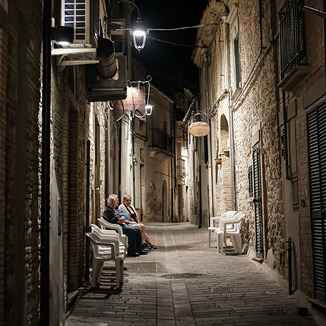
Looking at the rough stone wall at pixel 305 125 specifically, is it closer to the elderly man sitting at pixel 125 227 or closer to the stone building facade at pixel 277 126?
the stone building facade at pixel 277 126

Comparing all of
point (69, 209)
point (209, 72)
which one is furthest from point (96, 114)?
point (209, 72)

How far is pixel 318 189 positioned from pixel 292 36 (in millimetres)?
2436

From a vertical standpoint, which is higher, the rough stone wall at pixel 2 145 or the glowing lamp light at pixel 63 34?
the glowing lamp light at pixel 63 34

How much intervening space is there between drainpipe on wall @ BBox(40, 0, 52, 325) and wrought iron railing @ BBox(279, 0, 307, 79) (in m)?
3.44

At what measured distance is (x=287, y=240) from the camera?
8.21 meters

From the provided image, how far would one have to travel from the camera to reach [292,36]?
749 centimetres

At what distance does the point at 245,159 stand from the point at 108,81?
4.48 m

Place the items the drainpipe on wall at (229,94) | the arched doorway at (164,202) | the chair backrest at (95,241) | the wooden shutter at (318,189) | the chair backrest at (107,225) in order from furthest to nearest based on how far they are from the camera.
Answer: the arched doorway at (164,202)
the drainpipe on wall at (229,94)
the chair backrest at (107,225)
the chair backrest at (95,241)
the wooden shutter at (318,189)

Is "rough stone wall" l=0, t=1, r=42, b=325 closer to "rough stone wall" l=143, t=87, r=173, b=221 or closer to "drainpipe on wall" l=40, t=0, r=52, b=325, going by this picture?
"drainpipe on wall" l=40, t=0, r=52, b=325

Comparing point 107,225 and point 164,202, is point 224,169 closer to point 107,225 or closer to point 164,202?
point 107,225

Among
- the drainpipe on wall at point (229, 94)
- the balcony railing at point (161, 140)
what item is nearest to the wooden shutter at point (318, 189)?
the drainpipe on wall at point (229, 94)

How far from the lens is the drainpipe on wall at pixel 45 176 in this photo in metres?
5.32

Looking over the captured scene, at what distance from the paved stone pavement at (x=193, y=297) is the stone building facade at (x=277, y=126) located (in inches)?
15.5

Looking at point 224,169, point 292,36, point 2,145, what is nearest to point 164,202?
point 224,169
